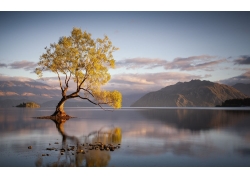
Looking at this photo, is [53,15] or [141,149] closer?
[141,149]

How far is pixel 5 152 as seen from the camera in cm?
1681

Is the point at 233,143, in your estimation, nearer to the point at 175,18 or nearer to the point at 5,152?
the point at 175,18

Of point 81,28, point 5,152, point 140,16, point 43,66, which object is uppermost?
point 81,28

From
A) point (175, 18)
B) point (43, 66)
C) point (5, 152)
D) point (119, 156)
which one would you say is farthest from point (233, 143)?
point (43, 66)

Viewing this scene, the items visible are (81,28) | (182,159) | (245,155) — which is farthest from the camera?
(81,28)

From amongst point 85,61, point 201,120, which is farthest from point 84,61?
point 201,120

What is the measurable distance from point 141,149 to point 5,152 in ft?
29.4

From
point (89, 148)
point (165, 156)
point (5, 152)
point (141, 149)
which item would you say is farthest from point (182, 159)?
point (5, 152)

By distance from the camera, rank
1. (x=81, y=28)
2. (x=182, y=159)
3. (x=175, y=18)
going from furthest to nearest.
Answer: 1. (x=81, y=28)
2. (x=175, y=18)
3. (x=182, y=159)

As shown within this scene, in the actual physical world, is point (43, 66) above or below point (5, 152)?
above

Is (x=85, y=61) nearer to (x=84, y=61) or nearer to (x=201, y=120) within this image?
(x=84, y=61)

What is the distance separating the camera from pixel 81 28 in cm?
4200

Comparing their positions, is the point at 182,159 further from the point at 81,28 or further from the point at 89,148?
the point at 81,28

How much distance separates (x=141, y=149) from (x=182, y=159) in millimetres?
3450
